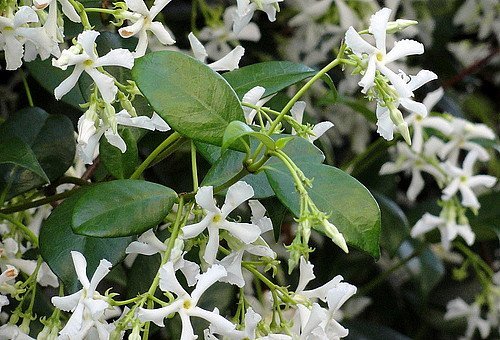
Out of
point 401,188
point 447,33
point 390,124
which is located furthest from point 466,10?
point 390,124

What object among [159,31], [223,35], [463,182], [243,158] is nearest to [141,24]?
[159,31]

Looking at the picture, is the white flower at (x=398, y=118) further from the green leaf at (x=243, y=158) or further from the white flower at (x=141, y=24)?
the white flower at (x=141, y=24)

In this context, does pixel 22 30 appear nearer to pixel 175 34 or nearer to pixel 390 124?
pixel 390 124

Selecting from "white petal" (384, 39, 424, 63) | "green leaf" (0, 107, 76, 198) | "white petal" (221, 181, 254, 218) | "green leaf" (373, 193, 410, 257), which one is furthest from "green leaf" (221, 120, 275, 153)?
"green leaf" (373, 193, 410, 257)

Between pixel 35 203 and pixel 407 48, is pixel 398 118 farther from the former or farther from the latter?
pixel 35 203

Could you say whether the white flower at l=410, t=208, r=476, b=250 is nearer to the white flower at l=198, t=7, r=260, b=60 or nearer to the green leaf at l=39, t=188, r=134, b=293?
the white flower at l=198, t=7, r=260, b=60

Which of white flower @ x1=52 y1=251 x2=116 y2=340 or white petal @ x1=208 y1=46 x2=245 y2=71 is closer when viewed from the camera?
white flower @ x1=52 y1=251 x2=116 y2=340

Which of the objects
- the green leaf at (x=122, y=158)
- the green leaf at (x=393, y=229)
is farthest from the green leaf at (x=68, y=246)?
the green leaf at (x=393, y=229)
